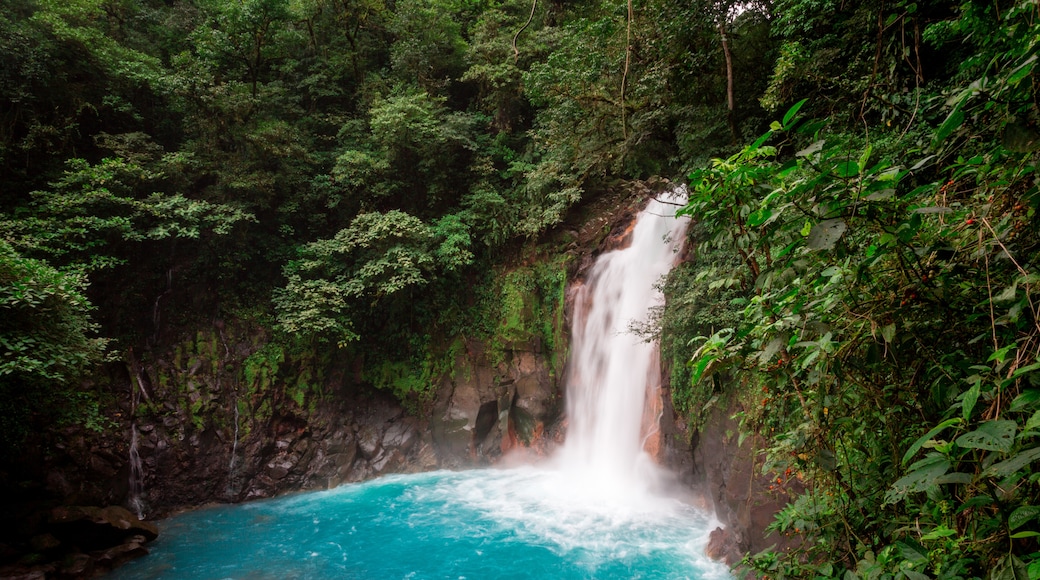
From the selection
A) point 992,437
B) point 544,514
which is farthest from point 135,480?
point 992,437

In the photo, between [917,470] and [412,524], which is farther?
[412,524]

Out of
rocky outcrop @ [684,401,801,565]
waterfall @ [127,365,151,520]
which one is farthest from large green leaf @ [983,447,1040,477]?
waterfall @ [127,365,151,520]

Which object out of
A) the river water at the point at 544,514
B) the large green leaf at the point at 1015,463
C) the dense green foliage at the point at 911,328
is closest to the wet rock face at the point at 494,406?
the river water at the point at 544,514

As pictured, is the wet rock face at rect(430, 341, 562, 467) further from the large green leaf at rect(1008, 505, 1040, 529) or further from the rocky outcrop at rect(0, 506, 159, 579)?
the large green leaf at rect(1008, 505, 1040, 529)

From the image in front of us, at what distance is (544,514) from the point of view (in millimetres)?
8234

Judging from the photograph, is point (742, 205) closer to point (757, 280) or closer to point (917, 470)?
point (757, 280)

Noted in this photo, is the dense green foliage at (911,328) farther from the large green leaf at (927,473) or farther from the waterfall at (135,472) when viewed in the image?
the waterfall at (135,472)

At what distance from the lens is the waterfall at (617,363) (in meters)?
8.91

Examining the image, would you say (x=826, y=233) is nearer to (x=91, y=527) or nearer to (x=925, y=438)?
(x=925, y=438)

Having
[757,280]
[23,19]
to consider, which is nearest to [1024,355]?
[757,280]

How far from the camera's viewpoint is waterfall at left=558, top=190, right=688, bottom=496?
29.2 feet

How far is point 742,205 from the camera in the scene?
1.85 metres

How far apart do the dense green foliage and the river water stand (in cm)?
352

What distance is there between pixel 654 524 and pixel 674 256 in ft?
15.0
